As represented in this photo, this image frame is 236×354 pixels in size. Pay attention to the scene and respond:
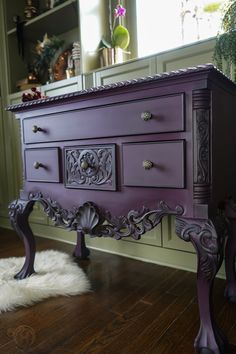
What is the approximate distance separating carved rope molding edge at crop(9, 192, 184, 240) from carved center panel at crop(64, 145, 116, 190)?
0.09 metres

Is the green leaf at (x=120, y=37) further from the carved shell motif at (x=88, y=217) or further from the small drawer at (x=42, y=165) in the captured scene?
the carved shell motif at (x=88, y=217)

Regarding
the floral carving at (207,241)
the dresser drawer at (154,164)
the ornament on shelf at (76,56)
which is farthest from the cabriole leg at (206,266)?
the ornament on shelf at (76,56)

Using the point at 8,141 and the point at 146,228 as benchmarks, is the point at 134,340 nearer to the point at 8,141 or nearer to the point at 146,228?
the point at 146,228

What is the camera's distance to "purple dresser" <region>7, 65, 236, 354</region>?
833mm

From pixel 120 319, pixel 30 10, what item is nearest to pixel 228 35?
pixel 120 319

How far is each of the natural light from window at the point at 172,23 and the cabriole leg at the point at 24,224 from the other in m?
1.22

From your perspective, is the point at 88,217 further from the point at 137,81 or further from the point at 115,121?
the point at 137,81

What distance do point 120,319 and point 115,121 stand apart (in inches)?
28.2

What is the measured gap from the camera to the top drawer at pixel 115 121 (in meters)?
0.87

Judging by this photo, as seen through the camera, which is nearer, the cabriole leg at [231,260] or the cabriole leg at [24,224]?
the cabriole leg at [231,260]

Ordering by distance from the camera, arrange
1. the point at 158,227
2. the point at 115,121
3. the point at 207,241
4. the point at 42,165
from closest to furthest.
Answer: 1. the point at 207,241
2. the point at 115,121
3. the point at 42,165
4. the point at 158,227

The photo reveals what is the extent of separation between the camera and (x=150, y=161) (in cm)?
92

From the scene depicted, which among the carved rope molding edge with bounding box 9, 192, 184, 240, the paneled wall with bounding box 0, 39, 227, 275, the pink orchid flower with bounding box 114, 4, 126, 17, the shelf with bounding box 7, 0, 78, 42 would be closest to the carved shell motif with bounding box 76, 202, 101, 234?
the carved rope molding edge with bounding box 9, 192, 184, 240

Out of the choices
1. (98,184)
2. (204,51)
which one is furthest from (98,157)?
(204,51)
